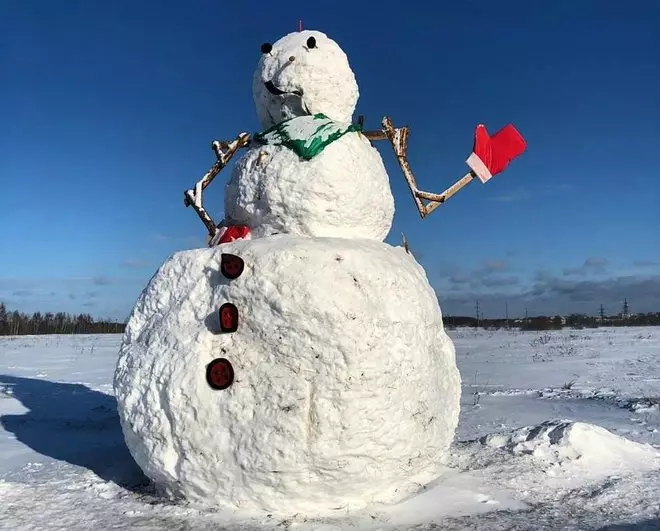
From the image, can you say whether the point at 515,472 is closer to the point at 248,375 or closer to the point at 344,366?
the point at 344,366

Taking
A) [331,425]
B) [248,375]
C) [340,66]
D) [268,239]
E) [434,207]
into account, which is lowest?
[331,425]

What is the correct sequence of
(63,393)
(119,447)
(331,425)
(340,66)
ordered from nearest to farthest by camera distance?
(331,425)
(340,66)
(119,447)
(63,393)

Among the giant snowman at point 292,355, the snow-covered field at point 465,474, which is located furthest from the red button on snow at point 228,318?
the snow-covered field at point 465,474

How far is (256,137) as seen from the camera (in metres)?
5.15

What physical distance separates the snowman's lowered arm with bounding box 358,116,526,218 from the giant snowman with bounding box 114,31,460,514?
0.39m

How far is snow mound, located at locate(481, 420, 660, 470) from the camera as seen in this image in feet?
18.0

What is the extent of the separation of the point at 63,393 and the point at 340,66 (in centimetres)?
824

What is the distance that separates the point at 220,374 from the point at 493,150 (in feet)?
9.93

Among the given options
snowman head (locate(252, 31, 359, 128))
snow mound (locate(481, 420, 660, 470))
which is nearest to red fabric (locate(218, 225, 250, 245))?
snowman head (locate(252, 31, 359, 128))

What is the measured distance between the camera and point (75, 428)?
7.82 meters

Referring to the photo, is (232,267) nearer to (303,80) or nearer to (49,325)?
(303,80)

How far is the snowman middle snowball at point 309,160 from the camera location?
469cm

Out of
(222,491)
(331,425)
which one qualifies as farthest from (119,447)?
(331,425)

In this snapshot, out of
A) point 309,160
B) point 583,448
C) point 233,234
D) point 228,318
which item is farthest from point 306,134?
point 583,448
